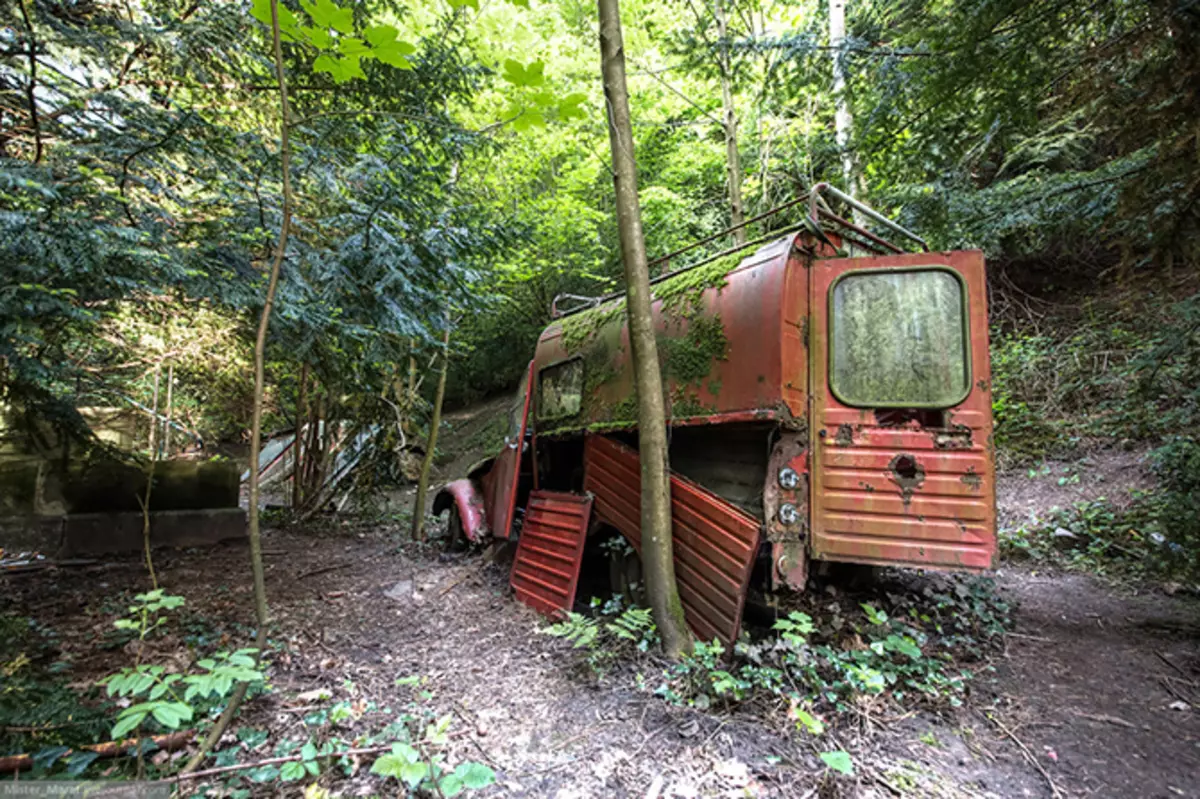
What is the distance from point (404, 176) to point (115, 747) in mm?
4528

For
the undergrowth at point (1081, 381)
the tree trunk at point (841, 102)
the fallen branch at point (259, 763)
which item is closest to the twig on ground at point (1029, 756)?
the fallen branch at point (259, 763)

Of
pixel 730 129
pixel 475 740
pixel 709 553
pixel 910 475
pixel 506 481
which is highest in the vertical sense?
pixel 730 129

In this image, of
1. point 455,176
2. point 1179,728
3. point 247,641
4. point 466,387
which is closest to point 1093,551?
point 1179,728

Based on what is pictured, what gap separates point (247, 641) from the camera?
3.70 metres

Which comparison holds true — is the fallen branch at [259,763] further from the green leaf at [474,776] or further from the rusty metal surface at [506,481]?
the rusty metal surface at [506,481]

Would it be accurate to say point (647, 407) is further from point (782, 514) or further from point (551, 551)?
point (551, 551)

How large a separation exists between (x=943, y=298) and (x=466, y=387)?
55.4ft

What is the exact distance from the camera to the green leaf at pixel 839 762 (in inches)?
87.3

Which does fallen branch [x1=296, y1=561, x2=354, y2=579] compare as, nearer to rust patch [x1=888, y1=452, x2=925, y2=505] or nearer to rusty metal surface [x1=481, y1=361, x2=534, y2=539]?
rusty metal surface [x1=481, y1=361, x2=534, y2=539]

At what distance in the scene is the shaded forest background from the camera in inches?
130

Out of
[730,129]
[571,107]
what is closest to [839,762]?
[571,107]

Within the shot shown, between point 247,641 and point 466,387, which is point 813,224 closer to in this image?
→ point 247,641

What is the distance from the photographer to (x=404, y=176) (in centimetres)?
495

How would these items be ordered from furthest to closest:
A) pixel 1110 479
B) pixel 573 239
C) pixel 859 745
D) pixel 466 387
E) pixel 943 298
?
pixel 466 387, pixel 573 239, pixel 1110 479, pixel 943 298, pixel 859 745
